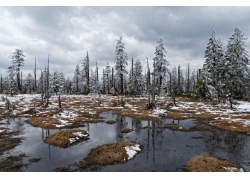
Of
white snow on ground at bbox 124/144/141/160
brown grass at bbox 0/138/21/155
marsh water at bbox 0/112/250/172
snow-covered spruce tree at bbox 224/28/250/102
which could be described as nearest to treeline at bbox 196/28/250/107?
snow-covered spruce tree at bbox 224/28/250/102

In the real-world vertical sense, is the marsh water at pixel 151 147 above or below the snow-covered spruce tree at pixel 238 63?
below

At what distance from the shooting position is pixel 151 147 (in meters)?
13.0

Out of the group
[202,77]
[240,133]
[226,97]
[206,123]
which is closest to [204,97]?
[202,77]

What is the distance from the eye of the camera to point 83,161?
1067 cm

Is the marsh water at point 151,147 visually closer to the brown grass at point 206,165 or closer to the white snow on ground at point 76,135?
the brown grass at point 206,165

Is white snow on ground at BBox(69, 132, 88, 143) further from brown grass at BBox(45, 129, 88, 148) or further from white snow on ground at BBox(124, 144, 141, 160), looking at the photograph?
white snow on ground at BBox(124, 144, 141, 160)

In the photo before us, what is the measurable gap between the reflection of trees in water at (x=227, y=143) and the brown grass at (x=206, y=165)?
1.43m

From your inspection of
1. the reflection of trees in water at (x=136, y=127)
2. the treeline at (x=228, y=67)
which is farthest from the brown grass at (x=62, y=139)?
the treeline at (x=228, y=67)

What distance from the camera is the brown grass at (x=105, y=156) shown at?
405 inches

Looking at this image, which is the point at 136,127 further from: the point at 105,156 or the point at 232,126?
the point at 232,126

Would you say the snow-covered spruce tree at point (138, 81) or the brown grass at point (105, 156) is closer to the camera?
the brown grass at point (105, 156)

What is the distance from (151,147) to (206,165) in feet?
14.6

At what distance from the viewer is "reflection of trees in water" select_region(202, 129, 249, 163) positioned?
11.2 m
